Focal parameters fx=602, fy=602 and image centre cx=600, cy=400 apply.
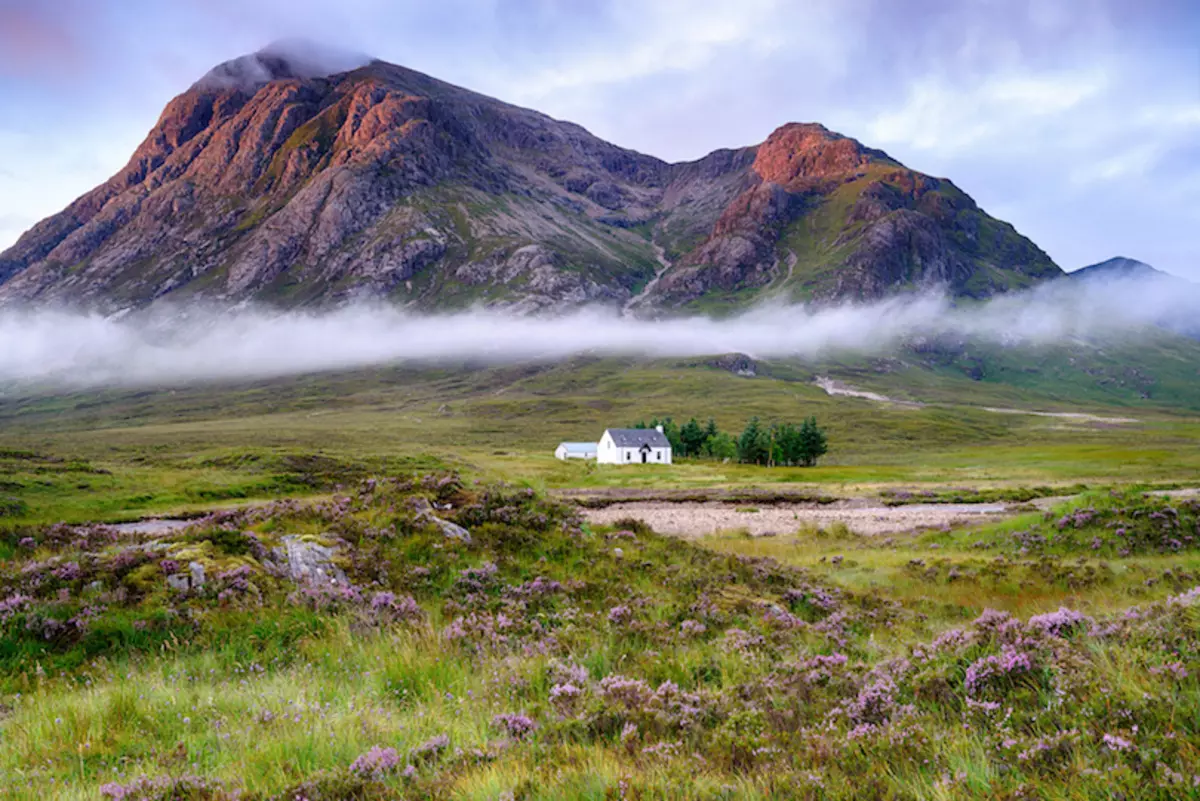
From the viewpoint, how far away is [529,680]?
7.09 metres

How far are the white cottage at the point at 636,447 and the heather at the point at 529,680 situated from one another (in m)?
101

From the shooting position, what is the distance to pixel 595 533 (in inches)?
659

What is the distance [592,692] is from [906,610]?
10.2 m

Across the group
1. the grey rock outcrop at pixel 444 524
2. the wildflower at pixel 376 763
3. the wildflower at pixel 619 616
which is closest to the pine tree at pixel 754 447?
the grey rock outcrop at pixel 444 524

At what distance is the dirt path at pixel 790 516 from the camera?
36619 millimetres

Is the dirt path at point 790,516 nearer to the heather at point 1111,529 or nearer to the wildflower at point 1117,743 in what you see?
the heather at point 1111,529

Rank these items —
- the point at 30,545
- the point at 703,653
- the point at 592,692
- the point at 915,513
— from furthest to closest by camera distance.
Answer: the point at 915,513, the point at 30,545, the point at 703,653, the point at 592,692

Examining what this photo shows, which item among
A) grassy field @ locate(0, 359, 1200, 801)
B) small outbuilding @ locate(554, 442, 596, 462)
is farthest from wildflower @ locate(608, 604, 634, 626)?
small outbuilding @ locate(554, 442, 596, 462)

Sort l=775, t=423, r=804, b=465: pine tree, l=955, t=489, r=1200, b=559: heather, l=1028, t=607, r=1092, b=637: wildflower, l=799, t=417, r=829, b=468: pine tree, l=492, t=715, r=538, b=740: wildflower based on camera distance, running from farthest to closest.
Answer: l=775, t=423, r=804, b=465: pine tree → l=799, t=417, r=829, b=468: pine tree → l=955, t=489, r=1200, b=559: heather → l=1028, t=607, r=1092, b=637: wildflower → l=492, t=715, r=538, b=740: wildflower

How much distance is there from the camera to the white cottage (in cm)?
11488

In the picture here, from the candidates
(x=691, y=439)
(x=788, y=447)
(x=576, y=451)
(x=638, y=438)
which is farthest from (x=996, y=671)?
(x=691, y=439)

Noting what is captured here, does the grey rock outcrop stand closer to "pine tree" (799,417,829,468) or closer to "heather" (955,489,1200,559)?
"heather" (955,489,1200,559)

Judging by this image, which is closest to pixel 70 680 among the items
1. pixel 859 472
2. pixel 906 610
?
pixel 906 610

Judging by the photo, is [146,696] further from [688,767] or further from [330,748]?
[688,767]
